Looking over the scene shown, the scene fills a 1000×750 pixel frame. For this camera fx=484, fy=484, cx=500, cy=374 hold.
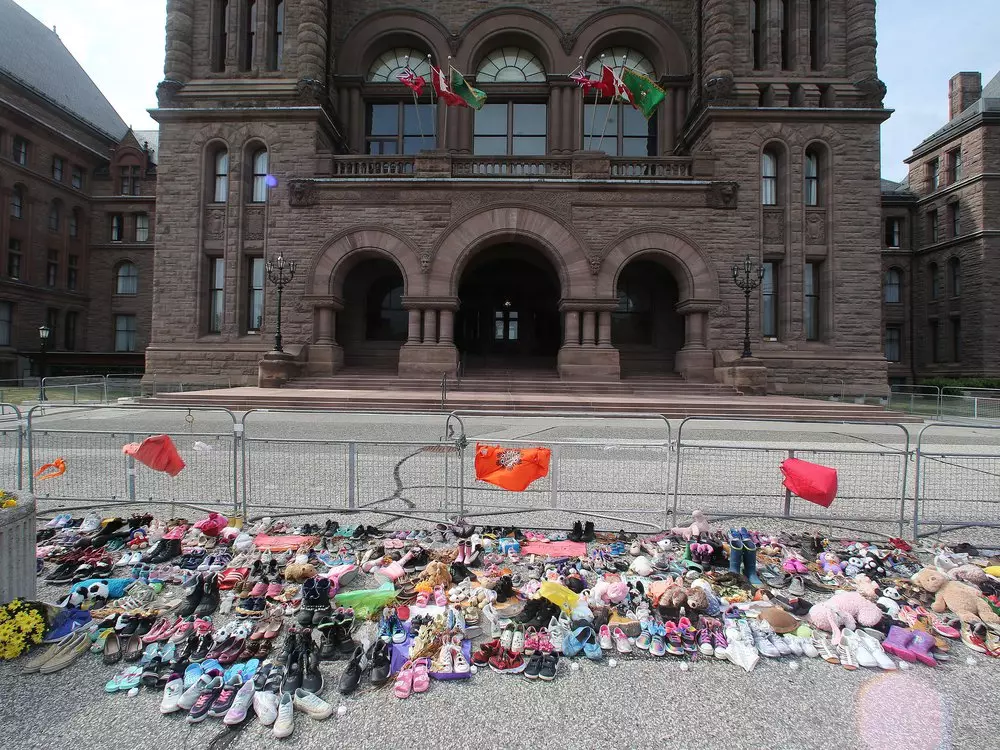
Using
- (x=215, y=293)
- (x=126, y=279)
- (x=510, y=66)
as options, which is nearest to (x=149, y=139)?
(x=126, y=279)

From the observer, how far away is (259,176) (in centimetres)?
2162

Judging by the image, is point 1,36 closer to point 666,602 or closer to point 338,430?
point 338,430

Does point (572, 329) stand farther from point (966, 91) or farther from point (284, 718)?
point (966, 91)

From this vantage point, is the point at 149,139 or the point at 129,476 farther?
the point at 149,139

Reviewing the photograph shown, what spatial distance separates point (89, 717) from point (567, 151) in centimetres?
2516

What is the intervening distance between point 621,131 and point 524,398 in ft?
55.4

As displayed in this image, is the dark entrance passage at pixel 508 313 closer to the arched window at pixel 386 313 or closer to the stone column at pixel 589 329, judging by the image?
the arched window at pixel 386 313

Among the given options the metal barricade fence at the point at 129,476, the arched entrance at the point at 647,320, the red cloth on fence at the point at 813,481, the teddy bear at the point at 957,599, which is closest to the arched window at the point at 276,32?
the arched entrance at the point at 647,320

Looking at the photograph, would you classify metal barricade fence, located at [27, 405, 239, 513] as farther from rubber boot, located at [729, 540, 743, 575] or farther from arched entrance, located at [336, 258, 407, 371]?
arched entrance, located at [336, 258, 407, 371]

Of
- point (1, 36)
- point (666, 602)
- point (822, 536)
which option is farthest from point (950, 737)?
point (1, 36)

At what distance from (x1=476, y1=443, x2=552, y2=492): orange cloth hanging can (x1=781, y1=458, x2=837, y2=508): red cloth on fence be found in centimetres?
260

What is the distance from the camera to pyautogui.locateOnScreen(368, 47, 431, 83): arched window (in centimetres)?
2472

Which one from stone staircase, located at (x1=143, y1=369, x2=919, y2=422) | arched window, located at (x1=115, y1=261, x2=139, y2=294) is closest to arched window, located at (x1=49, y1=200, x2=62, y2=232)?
arched window, located at (x1=115, y1=261, x2=139, y2=294)

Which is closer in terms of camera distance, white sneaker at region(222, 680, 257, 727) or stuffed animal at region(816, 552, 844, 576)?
white sneaker at region(222, 680, 257, 727)
